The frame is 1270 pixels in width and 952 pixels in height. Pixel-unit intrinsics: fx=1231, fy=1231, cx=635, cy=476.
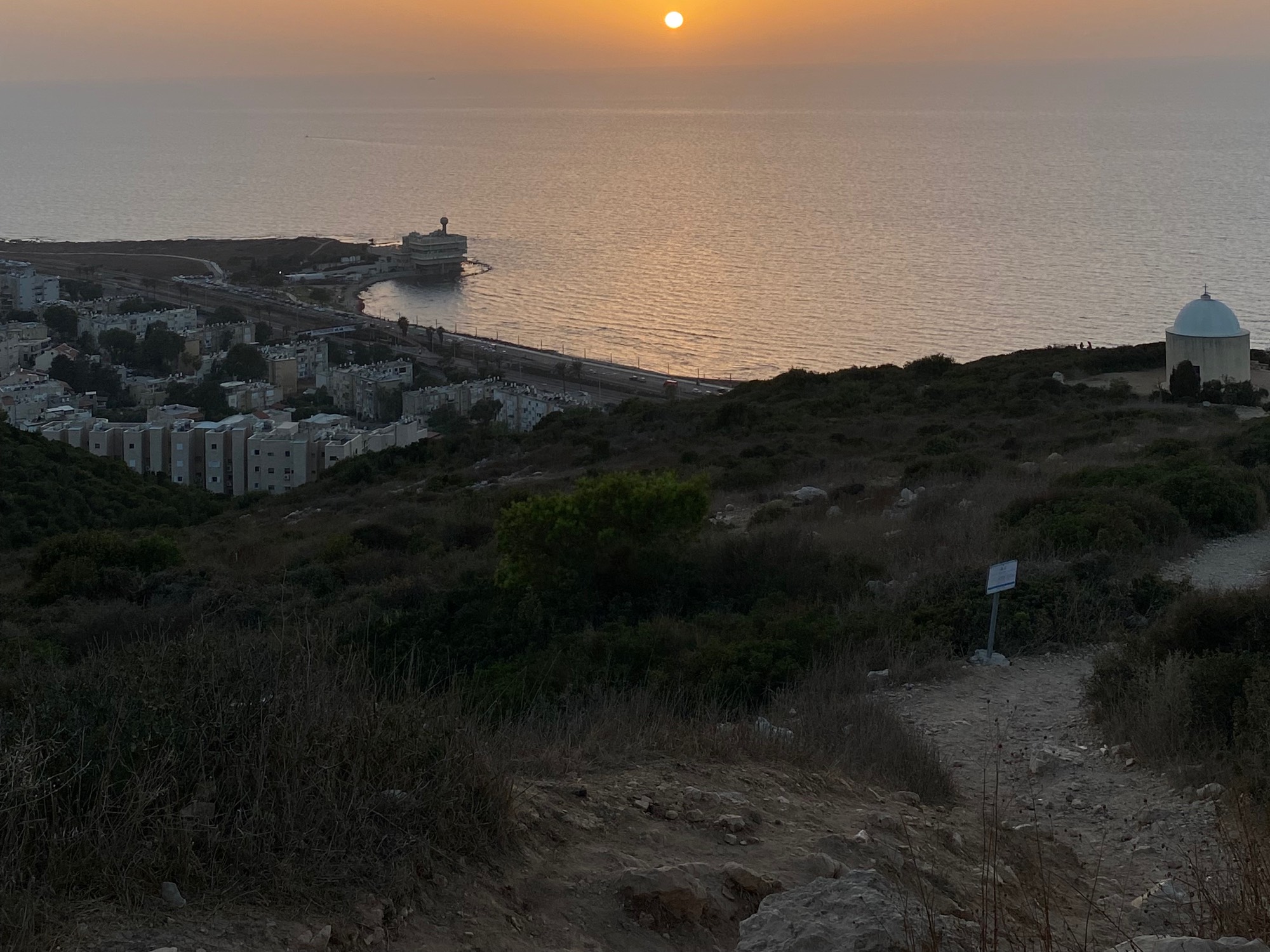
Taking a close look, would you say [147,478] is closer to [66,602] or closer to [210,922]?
[66,602]

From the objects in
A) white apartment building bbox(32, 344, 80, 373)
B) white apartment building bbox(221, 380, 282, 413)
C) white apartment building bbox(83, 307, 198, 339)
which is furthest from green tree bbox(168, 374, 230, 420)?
white apartment building bbox(83, 307, 198, 339)

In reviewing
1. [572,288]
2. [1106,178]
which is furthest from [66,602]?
[1106,178]

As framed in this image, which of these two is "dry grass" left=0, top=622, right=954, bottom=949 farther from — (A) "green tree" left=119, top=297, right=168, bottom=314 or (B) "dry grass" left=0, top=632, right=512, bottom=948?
(A) "green tree" left=119, top=297, right=168, bottom=314

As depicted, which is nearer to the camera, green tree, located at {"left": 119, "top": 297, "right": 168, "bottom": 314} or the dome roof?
the dome roof

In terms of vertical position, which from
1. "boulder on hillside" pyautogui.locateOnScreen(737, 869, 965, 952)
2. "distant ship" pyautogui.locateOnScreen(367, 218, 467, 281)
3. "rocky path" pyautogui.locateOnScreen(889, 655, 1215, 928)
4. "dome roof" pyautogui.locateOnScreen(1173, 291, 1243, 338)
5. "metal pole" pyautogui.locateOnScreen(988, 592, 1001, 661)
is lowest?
Answer: "rocky path" pyautogui.locateOnScreen(889, 655, 1215, 928)

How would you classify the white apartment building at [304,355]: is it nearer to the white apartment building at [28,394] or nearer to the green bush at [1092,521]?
the white apartment building at [28,394]

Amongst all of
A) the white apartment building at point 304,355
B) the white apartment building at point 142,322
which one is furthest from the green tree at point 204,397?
the white apartment building at point 142,322
